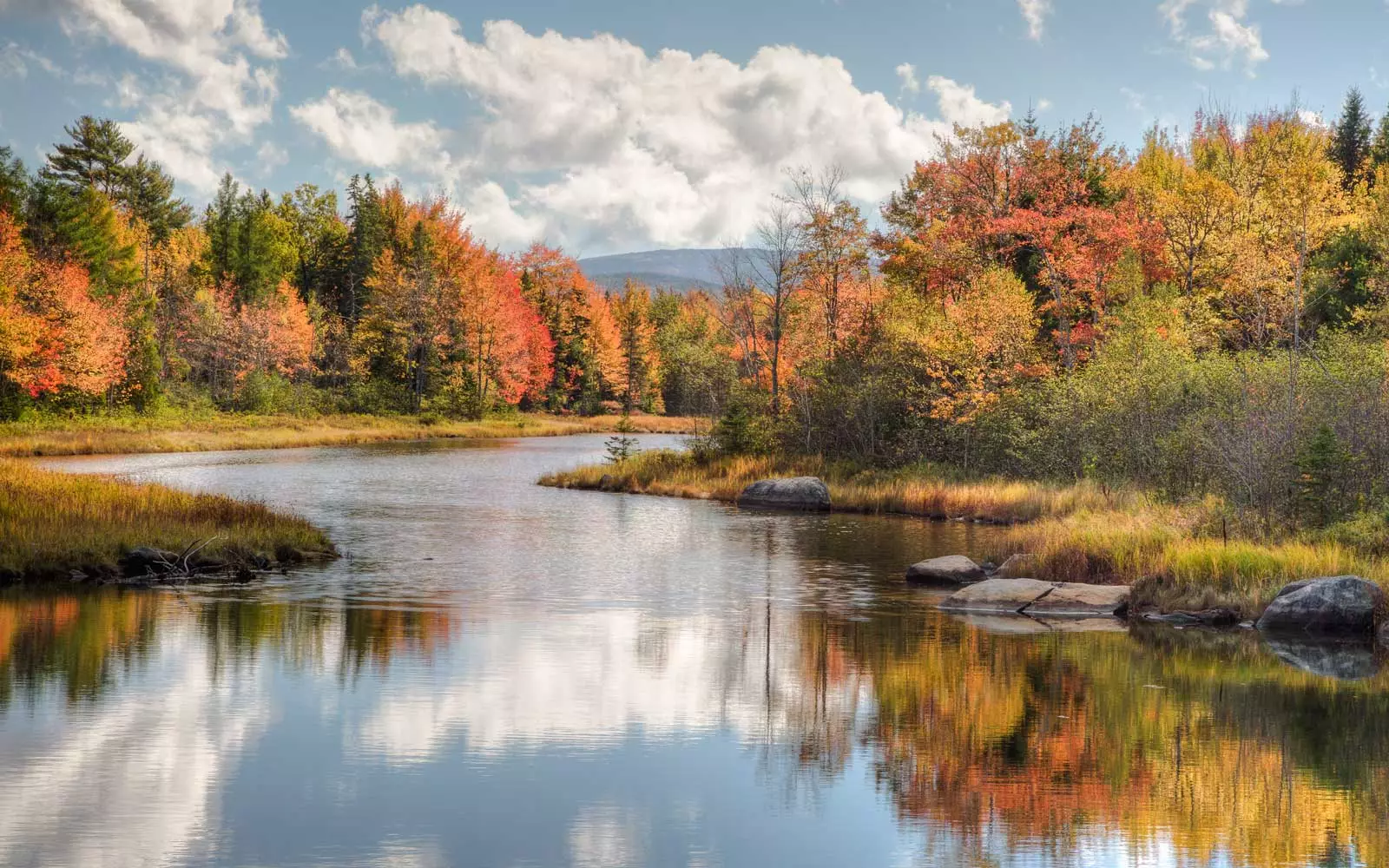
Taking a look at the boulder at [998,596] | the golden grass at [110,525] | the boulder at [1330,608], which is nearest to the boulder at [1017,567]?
the boulder at [998,596]

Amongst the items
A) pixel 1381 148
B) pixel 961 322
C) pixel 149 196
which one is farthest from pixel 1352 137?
pixel 149 196

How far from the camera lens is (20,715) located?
422 inches

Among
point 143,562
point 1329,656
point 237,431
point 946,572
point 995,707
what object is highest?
point 237,431

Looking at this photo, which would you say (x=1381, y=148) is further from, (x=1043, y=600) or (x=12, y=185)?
(x=12, y=185)

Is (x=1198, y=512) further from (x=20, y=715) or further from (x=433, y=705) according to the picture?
(x=20, y=715)

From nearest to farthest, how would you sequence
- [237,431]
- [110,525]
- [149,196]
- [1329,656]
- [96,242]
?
[1329,656]
[110,525]
[96,242]
[237,431]
[149,196]

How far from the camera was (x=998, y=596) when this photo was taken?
18922 mm

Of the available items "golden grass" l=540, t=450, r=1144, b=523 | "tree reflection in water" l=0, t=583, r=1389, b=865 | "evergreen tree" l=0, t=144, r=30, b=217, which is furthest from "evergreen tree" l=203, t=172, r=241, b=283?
"tree reflection in water" l=0, t=583, r=1389, b=865

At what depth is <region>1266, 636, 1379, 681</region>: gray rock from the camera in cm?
1466

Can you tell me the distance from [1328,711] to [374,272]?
256ft

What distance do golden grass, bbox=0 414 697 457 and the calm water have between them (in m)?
28.2

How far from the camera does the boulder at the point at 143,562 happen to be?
19.5 meters

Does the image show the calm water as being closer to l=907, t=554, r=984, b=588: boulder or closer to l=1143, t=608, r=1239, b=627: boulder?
l=1143, t=608, r=1239, b=627: boulder

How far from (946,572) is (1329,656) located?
705 cm
